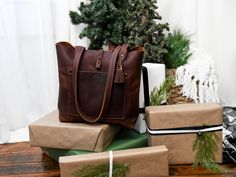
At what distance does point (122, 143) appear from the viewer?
3.24 ft

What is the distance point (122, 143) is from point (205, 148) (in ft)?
0.94

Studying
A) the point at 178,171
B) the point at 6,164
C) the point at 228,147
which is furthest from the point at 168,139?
the point at 6,164

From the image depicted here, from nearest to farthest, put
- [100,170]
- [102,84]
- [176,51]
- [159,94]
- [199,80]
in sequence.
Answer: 1. [100,170]
2. [102,84]
3. [159,94]
4. [199,80]
5. [176,51]

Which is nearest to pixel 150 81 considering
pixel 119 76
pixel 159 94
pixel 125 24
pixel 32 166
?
pixel 159 94

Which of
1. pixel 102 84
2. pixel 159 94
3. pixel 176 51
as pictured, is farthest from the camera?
pixel 176 51

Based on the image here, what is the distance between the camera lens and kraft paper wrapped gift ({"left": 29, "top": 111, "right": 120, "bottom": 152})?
92cm

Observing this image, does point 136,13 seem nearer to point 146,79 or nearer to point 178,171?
point 146,79

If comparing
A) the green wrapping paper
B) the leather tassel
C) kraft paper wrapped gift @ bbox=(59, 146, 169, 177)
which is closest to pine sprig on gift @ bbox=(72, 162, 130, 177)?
kraft paper wrapped gift @ bbox=(59, 146, 169, 177)

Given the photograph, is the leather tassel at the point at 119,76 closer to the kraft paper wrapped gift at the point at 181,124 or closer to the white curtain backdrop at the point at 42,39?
the kraft paper wrapped gift at the point at 181,124

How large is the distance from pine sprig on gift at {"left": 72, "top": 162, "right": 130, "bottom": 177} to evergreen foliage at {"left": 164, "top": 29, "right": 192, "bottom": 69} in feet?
2.11

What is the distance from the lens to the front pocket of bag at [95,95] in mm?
928

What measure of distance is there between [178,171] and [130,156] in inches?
8.3

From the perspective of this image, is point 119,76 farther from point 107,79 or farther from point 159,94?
point 159,94

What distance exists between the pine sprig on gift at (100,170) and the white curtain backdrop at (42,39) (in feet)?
1.97
